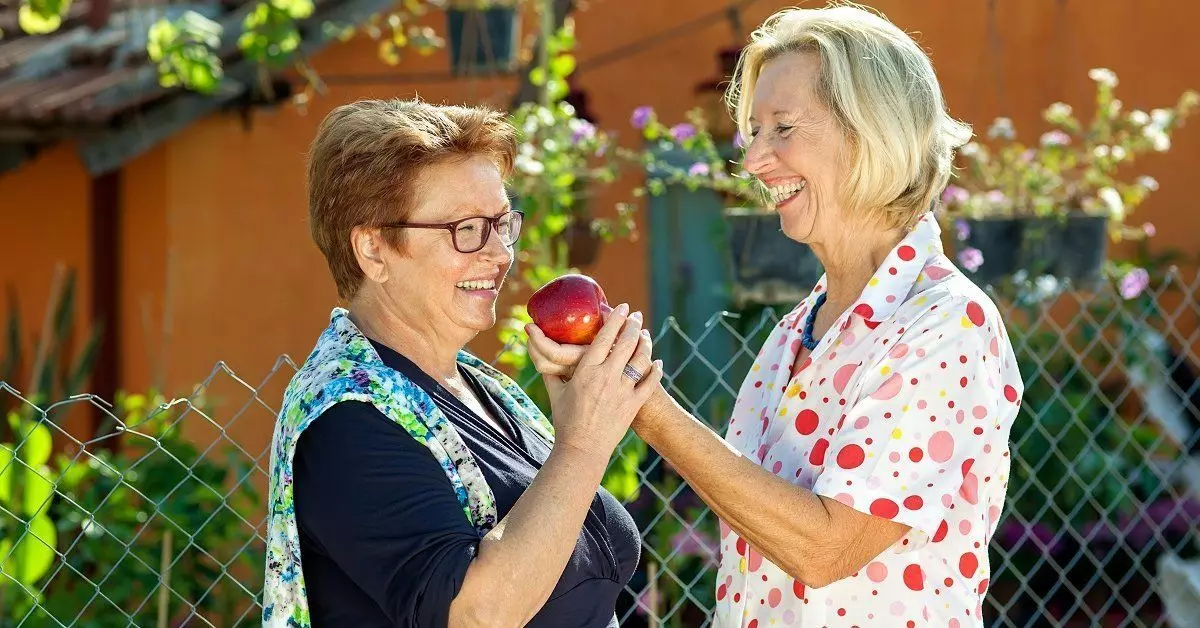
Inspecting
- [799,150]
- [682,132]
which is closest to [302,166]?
[682,132]

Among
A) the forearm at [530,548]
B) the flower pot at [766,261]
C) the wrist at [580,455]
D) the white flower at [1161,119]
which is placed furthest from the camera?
the white flower at [1161,119]

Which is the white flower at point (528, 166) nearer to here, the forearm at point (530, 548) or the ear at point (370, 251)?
the ear at point (370, 251)

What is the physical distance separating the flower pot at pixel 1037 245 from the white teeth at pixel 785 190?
2.15 meters

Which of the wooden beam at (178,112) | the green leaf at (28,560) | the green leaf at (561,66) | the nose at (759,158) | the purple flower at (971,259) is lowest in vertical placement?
the green leaf at (28,560)

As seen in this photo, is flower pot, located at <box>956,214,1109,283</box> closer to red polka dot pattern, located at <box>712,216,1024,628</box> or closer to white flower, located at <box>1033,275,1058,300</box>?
white flower, located at <box>1033,275,1058,300</box>

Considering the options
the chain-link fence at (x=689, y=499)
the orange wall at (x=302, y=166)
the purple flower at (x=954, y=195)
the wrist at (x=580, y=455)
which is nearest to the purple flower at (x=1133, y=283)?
the chain-link fence at (x=689, y=499)

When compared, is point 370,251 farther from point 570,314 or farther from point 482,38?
point 482,38

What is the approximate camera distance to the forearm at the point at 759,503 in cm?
206

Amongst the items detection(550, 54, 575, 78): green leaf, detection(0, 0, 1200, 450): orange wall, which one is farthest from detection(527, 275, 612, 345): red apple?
detection(0, 0, 1200, 450): orange wall

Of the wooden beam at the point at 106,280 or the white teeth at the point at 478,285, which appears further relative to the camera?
the wooden beam at the point at 106,280

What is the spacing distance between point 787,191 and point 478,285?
0.52 metres

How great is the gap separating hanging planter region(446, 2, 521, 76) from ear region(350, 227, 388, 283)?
3498 millimetres

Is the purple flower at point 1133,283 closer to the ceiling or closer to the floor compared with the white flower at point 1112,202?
closer to the floor

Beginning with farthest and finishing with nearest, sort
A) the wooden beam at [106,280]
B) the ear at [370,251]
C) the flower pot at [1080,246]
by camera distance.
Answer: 1. the wooden beam at [106,280]
2. the flower pot at [1080,246]
3. the ear at [370,251]
